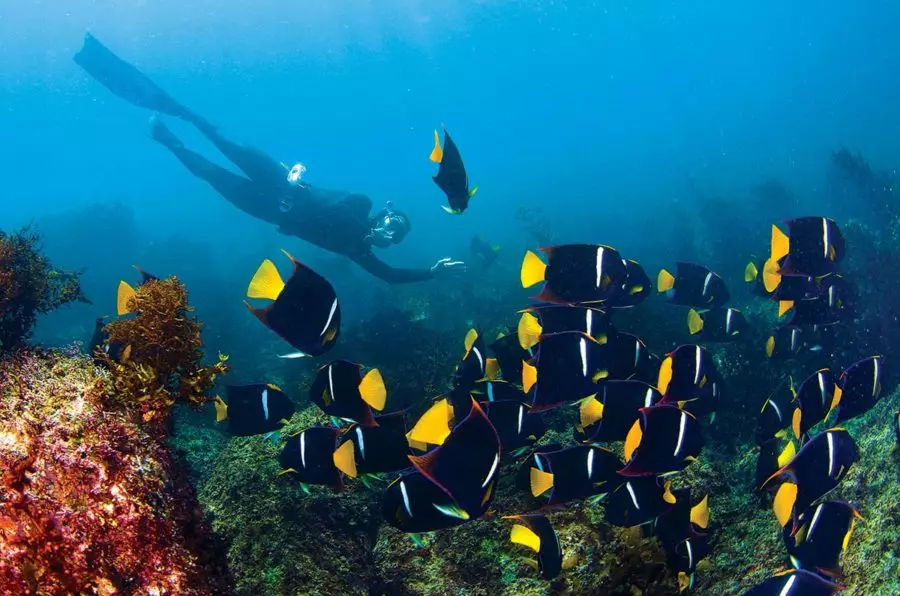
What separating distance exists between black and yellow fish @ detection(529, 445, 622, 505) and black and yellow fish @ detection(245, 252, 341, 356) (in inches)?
63.0

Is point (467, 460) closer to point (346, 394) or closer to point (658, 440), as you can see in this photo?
point (346, 394)

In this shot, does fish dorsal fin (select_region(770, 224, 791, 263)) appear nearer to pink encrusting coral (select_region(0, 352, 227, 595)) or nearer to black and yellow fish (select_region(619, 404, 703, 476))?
black and yellow fish (select_region(619, 404, 703, 476))

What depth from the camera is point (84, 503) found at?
61.1 inches

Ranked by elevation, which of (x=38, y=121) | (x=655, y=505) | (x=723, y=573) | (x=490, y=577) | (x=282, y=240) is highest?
(x=38, y=121)

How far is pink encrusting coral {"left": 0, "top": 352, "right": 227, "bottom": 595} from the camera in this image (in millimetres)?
1405

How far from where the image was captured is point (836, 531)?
8.02 feet

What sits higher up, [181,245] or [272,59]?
[272,59]

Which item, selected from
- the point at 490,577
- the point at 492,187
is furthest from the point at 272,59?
the point at 490,577

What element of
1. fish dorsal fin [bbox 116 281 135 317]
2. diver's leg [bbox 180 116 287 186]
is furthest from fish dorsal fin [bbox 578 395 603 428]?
diver's leg [bbox 180 116 287 186]

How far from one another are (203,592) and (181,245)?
32.5 meters

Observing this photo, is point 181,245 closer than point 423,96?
Yes

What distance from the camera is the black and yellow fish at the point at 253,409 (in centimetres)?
354

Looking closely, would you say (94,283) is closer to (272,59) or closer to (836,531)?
(836,531)

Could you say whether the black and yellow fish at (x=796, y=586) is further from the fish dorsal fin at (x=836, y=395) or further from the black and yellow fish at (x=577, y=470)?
the fish dorsal fin at (x=836, y=395)
